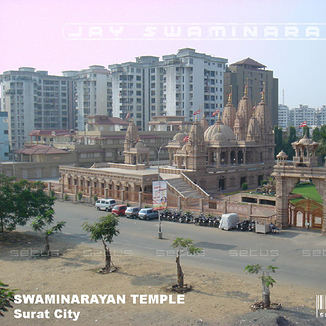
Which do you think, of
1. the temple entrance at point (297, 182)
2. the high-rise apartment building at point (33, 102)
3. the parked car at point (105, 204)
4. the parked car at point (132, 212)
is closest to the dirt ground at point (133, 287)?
the parked car at point (132, 212)

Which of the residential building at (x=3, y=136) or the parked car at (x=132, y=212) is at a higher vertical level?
the residential building at (x=3, y=136)

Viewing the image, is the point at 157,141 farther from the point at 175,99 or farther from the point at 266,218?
the point at 266,218

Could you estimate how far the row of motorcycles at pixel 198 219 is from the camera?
40.7 meters

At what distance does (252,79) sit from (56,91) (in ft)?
196

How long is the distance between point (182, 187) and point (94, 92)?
78.3 meters

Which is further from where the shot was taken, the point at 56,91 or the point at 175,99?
the point at 56,91

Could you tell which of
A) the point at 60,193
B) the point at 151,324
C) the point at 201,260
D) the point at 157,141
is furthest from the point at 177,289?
the point at 157,141

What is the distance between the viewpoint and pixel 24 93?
401 ft

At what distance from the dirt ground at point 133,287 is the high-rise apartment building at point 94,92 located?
96.3 m

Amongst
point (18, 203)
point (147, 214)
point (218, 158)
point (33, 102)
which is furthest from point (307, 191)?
point (33, 102)

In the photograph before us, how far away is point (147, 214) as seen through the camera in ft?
151

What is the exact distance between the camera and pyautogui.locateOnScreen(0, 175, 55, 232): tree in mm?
38312

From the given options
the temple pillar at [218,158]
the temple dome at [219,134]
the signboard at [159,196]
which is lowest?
the signboard at [159,196]

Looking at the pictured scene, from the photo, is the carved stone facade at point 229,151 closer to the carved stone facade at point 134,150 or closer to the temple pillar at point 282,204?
the carved stone facade at point 134,150
